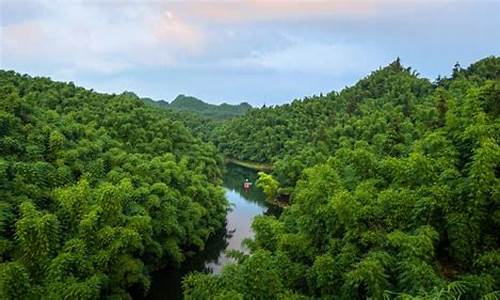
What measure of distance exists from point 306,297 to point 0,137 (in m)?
22.9

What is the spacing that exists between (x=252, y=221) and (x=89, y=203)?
9040 millimetres

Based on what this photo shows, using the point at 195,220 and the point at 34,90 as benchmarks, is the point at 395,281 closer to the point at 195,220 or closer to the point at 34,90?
the point at 195,220

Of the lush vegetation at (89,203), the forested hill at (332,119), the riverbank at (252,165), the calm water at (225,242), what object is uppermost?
the forested hill at (332,119)

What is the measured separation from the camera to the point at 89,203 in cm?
2716

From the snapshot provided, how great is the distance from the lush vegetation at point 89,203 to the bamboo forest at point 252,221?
90 millimetres

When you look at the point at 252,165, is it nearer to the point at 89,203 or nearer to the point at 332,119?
the point at 332,119

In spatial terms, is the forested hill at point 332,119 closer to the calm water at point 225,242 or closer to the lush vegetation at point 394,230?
the calm water at point 225,242

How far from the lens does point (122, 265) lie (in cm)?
2691

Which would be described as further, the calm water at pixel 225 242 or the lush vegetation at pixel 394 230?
the calm water at pixel 225 242

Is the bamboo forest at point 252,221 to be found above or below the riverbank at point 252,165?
above

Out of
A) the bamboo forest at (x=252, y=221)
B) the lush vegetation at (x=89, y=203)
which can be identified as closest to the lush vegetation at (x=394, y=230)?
the bamboo forest at (x=252, y=221)

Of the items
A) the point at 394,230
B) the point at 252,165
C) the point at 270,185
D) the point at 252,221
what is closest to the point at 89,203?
the point at 252,221

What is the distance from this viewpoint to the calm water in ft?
112

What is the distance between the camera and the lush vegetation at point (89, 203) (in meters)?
23.5
